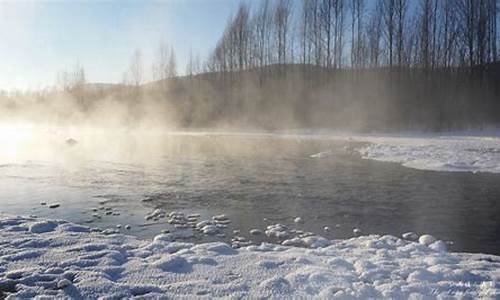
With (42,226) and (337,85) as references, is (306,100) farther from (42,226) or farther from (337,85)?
(42,226)

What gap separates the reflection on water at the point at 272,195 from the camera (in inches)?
239

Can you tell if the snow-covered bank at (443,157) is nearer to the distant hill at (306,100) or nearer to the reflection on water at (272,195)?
the reflection on water at (272,195)

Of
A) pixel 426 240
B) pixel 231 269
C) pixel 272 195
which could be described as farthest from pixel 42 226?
pixel 426 240

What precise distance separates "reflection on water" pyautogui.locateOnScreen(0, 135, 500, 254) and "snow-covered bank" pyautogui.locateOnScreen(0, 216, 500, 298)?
0.82 meters

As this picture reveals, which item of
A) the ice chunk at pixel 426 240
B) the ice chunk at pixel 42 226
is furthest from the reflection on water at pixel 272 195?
the ice chunk at pixel 42 226

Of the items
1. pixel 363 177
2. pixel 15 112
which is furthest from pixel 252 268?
pixel 15 112

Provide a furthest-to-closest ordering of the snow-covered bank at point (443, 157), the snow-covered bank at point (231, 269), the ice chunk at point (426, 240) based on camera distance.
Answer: the snow-covered bank at point (443, 157), the ice chunk at point (426, 240), the snow-covered bank at point (231, 269)

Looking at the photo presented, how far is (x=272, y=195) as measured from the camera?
27.2 ft

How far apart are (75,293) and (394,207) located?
549 centimetres

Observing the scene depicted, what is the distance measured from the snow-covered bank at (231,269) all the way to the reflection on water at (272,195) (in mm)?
821

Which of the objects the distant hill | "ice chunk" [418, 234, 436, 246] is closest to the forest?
the distant hill

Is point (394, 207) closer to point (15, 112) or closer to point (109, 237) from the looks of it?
point (109, 237)

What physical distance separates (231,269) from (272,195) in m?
4.37

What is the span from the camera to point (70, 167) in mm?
12336
